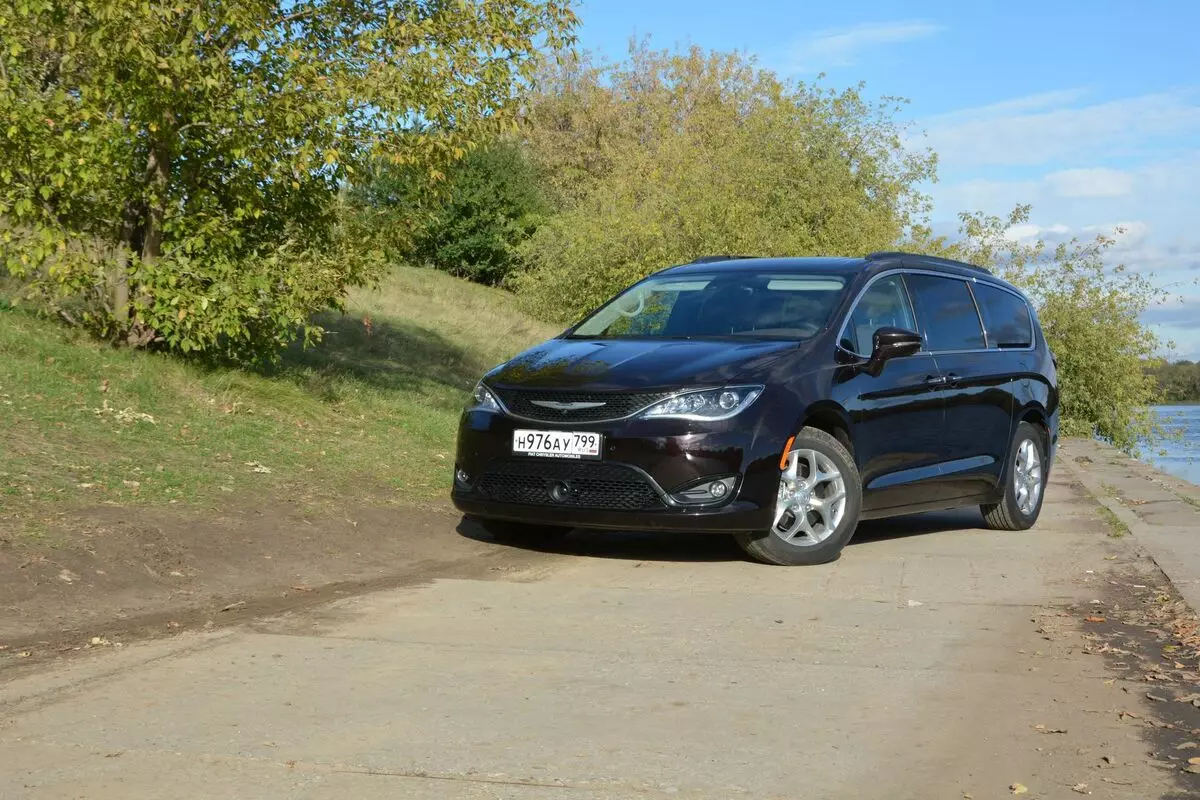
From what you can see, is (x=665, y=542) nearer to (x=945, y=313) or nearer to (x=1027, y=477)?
(x=945, y=313)

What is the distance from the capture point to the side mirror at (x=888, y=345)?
908 centimetres

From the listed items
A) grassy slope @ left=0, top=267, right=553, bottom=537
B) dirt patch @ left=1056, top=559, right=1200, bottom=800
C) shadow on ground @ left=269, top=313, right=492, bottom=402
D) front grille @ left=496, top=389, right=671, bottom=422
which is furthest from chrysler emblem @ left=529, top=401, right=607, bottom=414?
shadow on ground @ left=269, top=313, right=492, bottom=402

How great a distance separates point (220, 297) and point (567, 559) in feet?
14.9

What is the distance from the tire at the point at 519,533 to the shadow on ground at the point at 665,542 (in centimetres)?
7

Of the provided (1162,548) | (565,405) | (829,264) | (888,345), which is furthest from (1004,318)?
(565,405)

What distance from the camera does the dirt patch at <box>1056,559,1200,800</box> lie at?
4680mm

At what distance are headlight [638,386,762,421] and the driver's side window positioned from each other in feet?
3.71

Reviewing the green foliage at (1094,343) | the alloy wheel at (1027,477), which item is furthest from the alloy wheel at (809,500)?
the green foliage at (1094,343)

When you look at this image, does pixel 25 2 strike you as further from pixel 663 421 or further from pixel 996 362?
pixel 996 362

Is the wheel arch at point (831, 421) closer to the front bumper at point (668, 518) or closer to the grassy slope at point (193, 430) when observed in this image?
the front bumper at point (668, 518)

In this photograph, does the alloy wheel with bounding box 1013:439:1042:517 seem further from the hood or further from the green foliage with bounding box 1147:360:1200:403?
the green foliage with bounding box 1147:360:1200:403

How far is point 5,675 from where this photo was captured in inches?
209

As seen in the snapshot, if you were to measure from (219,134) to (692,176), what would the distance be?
20.6 meters

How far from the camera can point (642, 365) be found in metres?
8.52
